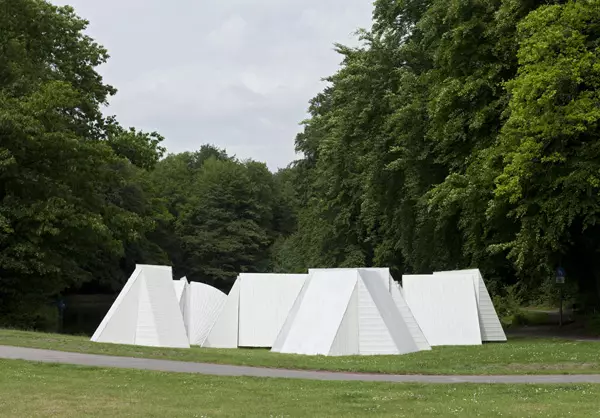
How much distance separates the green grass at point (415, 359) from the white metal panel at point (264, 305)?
6403 millimetres

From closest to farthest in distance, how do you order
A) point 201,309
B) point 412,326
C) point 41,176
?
1. point 412,326
2. point 201,309
3. point 41,176

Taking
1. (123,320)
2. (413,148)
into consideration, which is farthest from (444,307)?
(123,320)

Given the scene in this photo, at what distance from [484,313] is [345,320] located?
7.15 metres

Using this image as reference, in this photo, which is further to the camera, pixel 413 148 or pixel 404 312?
pixel 413 148

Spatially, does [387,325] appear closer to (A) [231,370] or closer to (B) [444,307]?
(B) [444,307]

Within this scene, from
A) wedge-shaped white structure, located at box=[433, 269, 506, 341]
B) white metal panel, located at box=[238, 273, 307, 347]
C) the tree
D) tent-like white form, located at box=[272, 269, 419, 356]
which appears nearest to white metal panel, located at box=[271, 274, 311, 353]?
tent-like white form, located at box=[272, 269, 419, 356]

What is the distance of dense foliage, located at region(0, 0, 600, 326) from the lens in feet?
81.1

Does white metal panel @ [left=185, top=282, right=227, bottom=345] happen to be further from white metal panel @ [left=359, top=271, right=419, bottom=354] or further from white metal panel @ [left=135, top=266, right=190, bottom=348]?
white metal panel @ [left=359, top=271, right=419, bottom=354]

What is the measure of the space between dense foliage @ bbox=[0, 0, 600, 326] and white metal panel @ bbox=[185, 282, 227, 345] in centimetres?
625

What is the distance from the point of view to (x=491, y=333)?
27.0 m

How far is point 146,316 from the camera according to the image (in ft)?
79.9

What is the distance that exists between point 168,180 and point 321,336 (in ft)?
248

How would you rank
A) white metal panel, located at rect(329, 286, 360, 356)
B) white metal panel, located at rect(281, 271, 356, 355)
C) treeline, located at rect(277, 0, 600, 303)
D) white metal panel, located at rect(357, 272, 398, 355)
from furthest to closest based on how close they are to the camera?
treeline, located at rect(277, 0, 600, 303)
white metal panel, located at rect(281, 271, 356, 355)
white metal panel, located at rect(357, 272, 398, 355)
white metal panel, located at rect(329, 286, 360, 356)

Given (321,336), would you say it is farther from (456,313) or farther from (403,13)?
(403,13)
